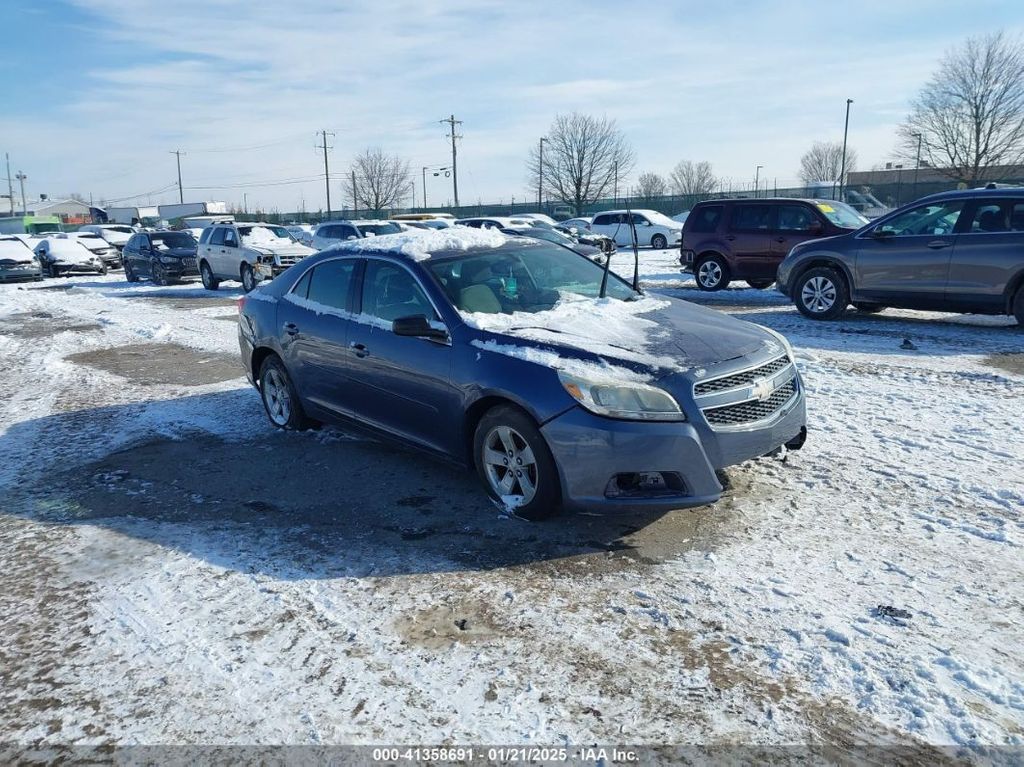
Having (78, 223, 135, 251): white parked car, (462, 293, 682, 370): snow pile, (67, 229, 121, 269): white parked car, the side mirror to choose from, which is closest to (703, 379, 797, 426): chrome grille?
(462, 293, 682, 370): snow pile

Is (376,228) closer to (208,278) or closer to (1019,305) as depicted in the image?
(208,278)

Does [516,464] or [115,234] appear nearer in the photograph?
[516,464]

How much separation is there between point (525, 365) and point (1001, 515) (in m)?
2.74

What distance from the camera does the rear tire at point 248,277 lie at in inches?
749

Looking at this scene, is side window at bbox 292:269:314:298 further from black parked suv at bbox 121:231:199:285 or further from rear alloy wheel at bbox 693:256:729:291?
black parked suv at bbox 121:231:199:285

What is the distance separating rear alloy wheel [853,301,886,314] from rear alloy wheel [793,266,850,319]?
20cm

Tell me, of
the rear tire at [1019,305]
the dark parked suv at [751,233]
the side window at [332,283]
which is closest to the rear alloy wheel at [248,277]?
the dark parked suv at [751,233]

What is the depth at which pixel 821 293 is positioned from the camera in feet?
37.1

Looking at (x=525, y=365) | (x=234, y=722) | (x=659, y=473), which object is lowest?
(x=234, y=722)

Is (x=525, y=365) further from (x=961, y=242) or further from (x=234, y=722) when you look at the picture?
(x=961, y=242)

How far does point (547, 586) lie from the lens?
3.73 meters

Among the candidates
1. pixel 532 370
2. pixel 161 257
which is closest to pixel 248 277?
pixel 161 257

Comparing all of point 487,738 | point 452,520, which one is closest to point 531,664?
point 487,738

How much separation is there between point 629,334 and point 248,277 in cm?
1636
